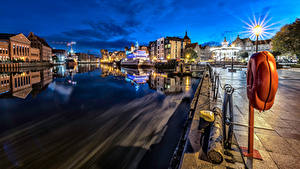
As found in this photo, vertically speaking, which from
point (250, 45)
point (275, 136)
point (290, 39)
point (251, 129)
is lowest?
point (275, 136)

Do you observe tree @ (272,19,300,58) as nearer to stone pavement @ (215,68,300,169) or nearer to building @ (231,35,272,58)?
stone pavement @ (215,68,300,169)

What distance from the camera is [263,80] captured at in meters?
2.18

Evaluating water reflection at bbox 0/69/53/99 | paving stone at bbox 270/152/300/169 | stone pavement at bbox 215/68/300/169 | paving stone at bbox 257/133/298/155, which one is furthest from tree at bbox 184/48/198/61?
paving stone at bbox 270/152/300/169

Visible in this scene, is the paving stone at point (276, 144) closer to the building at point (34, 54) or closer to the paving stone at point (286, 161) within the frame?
the paving stone at point (286, 161)

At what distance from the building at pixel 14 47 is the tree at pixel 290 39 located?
3522 inches

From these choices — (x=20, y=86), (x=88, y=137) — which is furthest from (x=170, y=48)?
(x=88, y=137)

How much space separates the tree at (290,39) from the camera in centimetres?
2248

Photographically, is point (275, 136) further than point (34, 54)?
No

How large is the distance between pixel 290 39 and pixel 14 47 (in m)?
93.2

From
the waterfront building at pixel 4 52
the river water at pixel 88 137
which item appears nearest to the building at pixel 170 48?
the waterfront building at pixel 4 52

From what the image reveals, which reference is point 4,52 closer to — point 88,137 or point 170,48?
point 88,137

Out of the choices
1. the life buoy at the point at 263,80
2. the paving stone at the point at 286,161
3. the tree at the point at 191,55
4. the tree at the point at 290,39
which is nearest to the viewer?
the life buoy at the point at 263,80

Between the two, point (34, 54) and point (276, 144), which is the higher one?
point (34, 54)

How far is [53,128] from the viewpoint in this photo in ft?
22.7
